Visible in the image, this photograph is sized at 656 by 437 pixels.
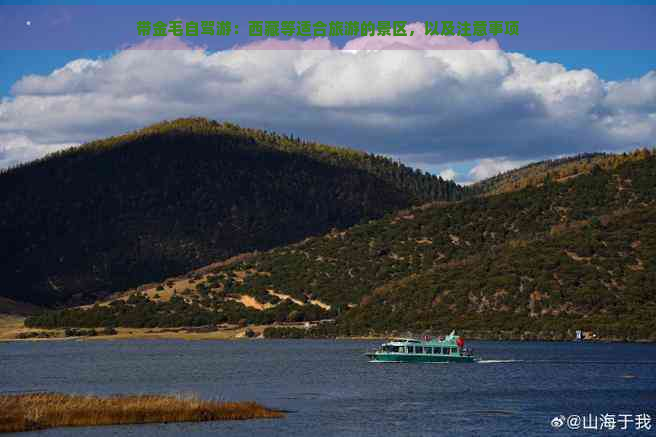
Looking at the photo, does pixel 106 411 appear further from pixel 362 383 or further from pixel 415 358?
pixel 415 358

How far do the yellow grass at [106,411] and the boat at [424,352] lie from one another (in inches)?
2087

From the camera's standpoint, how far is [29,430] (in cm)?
7031

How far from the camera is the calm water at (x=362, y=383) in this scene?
7656cm

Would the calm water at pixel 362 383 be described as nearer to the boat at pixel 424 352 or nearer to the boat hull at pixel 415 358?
the boat hull at pixel 415 358

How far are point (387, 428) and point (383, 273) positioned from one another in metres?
122

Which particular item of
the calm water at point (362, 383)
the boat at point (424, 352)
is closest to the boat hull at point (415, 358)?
the boat at point (424, 352)

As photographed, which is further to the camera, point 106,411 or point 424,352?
point 424,352

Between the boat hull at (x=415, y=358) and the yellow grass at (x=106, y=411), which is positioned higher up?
the boat hull at (x=415, y=358)

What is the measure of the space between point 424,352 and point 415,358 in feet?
4.15

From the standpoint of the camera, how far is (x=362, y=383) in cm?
10625

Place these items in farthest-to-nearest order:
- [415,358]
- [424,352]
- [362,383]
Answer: [415,358]
[424,352]
[362,383]

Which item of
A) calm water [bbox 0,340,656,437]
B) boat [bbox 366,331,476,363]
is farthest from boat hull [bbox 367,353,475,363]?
calm water [bbox 0,340,656,437]

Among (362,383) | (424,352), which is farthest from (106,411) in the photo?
(424,352)

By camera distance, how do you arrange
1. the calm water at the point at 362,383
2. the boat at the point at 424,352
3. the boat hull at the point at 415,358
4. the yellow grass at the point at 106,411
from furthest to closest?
the boat at the point at 424,352
the boat hull at the point at 415,358
the calm water at the point at 362,383
the yellow grass at the point at 106,411
